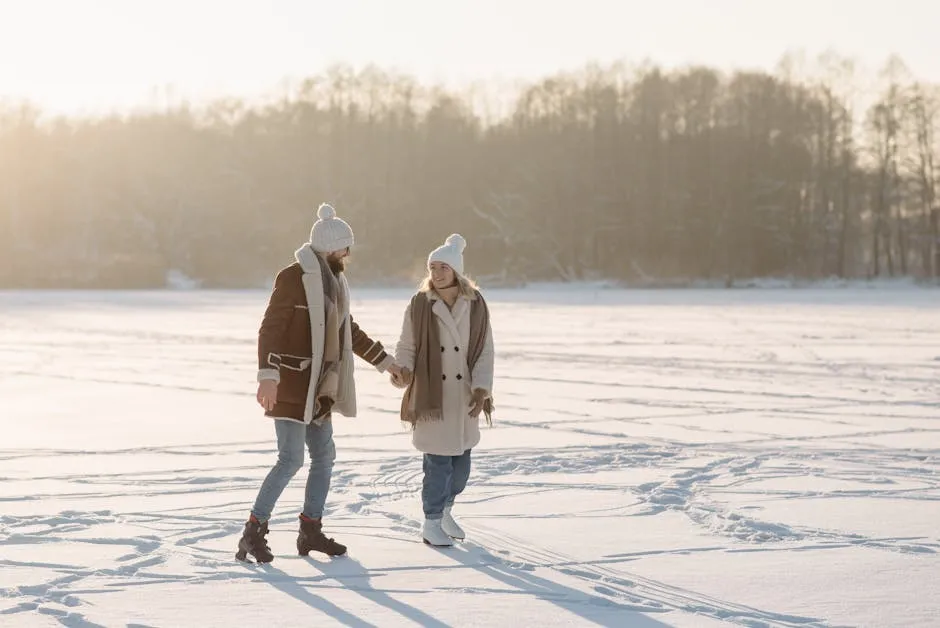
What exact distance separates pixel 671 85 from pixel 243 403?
57.0m

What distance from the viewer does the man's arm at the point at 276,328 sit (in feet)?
17.4

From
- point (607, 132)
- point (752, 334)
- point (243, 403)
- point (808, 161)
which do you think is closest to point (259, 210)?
point (607, 132)

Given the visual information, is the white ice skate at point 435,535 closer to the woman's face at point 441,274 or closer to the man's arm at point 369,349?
the man's arm at point 369,349

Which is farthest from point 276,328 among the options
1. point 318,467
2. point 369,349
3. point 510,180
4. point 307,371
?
point 510,180

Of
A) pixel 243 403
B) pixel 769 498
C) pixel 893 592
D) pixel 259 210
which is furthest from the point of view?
pixel 259 210

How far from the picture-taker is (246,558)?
5371 mm

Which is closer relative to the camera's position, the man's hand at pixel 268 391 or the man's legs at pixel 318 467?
the man's hand at pixel 268 391

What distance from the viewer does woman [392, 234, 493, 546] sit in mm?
5672

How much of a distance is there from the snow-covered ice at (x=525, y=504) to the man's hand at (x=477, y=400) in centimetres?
63

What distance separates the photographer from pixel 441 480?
226 inches

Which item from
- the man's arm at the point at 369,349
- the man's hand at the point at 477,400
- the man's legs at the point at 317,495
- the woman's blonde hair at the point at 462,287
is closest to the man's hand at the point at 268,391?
the man's legs at the point at 317,495

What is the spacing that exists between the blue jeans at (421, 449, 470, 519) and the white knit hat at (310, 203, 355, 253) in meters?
1.09

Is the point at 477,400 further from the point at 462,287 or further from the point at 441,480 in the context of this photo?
the point at 462,287

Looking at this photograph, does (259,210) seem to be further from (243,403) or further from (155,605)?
(155,605)
